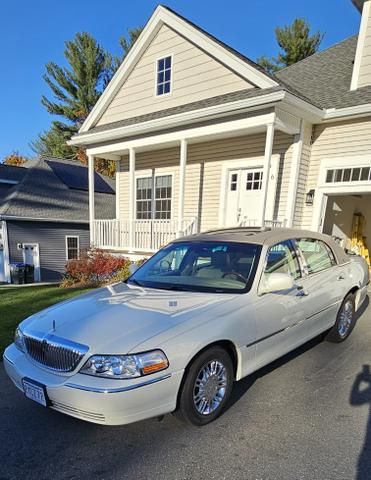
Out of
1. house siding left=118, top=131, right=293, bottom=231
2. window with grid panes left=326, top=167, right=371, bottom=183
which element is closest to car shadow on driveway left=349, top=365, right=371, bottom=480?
window with grid panes left=326, top=167, right=371, bottom=183

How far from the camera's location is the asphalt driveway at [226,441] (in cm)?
217

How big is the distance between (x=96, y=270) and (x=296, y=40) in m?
23.5

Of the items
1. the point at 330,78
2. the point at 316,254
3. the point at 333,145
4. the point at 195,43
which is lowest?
the point at 316,254

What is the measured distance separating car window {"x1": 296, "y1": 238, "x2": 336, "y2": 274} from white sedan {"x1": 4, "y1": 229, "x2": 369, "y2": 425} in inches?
1.0

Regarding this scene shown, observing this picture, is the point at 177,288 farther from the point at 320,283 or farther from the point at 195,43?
the point at 195,43

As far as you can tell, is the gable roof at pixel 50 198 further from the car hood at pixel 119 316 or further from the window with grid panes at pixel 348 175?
the car hood at pixel 119 316

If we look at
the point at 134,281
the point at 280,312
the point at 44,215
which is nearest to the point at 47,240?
the point at 44,215

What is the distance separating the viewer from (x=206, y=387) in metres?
2.60

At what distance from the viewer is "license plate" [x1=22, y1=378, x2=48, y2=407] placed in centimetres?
231

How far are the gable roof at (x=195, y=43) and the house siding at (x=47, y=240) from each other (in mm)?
8153

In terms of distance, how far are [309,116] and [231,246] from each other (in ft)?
20.6

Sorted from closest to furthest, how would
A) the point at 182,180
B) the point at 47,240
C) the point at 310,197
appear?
the point at 310,197, the point at 182,180, the point at 47,240

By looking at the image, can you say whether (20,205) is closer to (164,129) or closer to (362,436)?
(164,129)

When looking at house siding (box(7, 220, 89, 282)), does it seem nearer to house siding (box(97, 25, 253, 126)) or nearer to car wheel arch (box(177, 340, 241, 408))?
house siding (box(97, 25, 253, 126))
